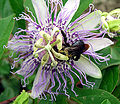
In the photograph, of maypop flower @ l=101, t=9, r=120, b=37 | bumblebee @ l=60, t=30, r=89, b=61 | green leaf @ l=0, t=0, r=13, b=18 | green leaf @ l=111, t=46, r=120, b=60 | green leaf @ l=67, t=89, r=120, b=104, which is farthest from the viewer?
green leaf @ l=0, t=0, r=13, b=18

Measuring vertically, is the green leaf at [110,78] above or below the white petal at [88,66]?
below

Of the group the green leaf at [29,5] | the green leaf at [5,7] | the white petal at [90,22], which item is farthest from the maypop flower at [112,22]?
the green leaf at [5,7]

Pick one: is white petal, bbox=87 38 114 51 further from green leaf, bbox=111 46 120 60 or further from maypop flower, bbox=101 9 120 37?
green leaf, bbox=111 46 120 60

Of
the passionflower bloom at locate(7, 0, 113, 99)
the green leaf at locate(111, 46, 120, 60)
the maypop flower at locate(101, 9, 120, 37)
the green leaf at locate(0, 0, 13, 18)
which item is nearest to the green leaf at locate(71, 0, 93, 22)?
the passionflower bloom at locate(7, 0, 113, 99)

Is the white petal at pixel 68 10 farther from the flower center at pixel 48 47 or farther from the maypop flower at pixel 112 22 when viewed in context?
the maypop flower at pixel 112 22

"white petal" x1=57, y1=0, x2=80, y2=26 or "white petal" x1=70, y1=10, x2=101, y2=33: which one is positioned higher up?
"white petal" x1=57, y1=0, x2=80, y2=26
